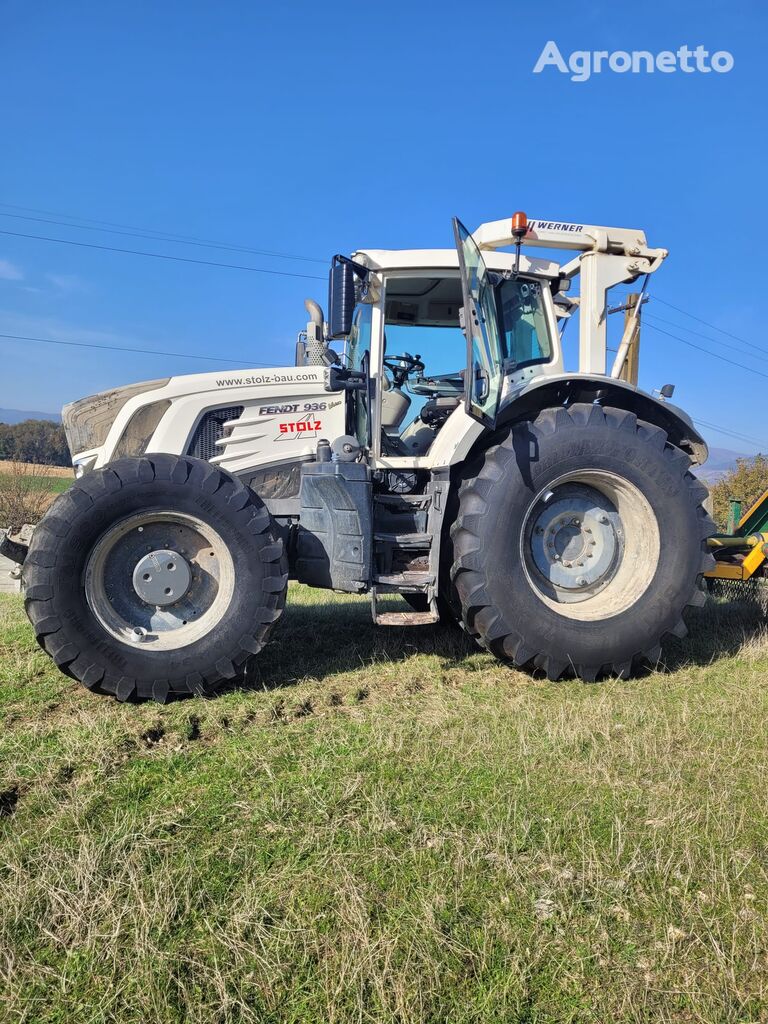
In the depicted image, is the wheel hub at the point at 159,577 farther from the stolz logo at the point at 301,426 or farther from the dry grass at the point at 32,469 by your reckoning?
the dry grass at the point at 32,469

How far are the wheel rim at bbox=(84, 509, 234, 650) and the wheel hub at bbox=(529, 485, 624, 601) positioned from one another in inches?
74.3

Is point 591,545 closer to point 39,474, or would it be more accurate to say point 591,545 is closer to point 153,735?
point 153,735

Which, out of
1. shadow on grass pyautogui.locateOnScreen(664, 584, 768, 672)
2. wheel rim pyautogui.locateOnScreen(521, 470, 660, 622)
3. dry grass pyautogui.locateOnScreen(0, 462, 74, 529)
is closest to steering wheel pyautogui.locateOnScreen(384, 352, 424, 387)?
wheel rim pyautogui.locateOnScreen(521, 470, 660, 622)

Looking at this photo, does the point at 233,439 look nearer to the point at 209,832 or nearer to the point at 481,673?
the point at 481,673

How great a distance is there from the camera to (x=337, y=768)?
2.75m

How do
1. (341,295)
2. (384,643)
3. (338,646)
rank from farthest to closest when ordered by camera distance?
1. (384,643)
2. (338,646)
3. (341,295)

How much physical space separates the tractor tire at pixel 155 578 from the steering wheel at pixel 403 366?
1556 mm

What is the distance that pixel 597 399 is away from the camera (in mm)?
4418

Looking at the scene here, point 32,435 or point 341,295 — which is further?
point 32,435

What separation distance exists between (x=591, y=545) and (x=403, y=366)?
1.77m

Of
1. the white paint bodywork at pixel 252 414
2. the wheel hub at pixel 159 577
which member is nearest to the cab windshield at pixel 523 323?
the white paint bodywork at pixel 252 414

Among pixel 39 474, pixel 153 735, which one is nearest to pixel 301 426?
pixel 153 735

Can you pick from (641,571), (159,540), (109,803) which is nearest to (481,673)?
(641,571)

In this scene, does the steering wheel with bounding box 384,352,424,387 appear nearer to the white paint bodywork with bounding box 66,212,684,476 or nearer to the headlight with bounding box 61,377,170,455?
the white paint bodywork with bounding box 66,212,684,476
